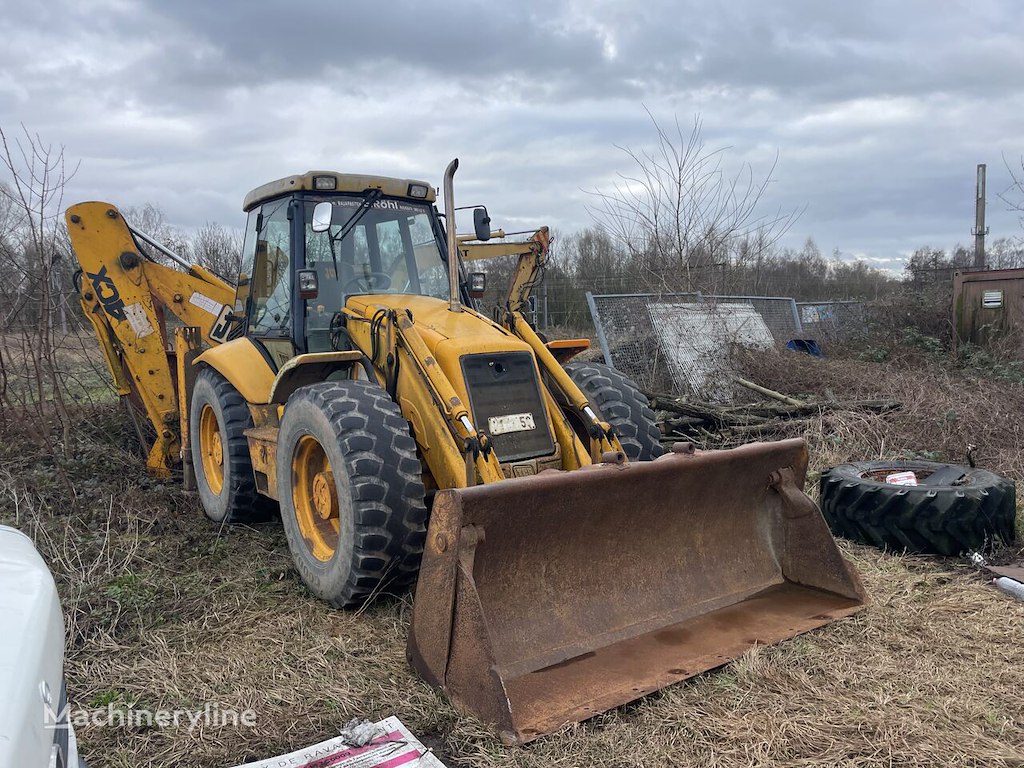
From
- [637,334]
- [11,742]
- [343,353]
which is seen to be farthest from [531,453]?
[637,334]

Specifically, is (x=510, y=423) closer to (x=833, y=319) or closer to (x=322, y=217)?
(x=322, y=217)

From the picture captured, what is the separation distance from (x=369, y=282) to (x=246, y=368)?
103 centimetres

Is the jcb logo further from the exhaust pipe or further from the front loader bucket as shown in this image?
the front loader bucket

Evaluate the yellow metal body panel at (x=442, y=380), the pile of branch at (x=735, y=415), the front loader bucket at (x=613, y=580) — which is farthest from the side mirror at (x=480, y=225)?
the pile of branch at (x=735, y=415)

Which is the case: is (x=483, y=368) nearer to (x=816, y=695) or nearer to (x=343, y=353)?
(x=343, y=353)

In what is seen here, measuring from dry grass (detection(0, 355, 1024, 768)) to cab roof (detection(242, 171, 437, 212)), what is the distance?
230 centimetres

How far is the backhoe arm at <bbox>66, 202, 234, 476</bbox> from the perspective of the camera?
650 centimetres

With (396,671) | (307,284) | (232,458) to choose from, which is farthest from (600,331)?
(396,671)

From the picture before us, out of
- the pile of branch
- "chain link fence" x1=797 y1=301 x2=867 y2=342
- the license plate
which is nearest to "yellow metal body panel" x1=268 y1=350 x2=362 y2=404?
the license plate

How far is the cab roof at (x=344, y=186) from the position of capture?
16.4 feet

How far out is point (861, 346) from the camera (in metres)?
12.7

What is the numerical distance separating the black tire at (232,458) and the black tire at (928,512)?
3864 millimetres

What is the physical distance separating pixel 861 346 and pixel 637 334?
4.58 m

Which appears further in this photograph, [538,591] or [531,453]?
[531,453]
